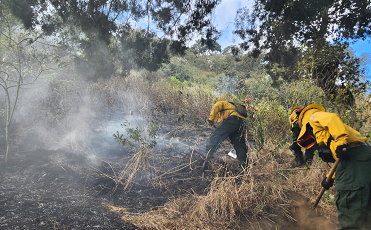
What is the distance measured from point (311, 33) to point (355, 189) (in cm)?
363

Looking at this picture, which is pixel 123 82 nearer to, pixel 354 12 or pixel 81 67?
pixel 81 67

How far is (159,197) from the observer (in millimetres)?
3941

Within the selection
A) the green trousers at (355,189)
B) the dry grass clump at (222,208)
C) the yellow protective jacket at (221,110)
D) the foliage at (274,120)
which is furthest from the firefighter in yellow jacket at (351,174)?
the foliage at (274,120)

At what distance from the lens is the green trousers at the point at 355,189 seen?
7.92 ft

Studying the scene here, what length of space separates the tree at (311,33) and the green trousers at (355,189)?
2.18m

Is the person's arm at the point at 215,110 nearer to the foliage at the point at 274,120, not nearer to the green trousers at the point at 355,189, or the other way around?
the foliage at the point at 274,120

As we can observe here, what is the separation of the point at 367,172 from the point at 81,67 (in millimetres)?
6547

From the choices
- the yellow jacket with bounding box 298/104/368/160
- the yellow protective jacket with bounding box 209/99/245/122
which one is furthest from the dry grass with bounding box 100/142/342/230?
the yellow protective jacket with bounding box 209/99/245/122

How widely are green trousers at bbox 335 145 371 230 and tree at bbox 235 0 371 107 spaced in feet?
7.14

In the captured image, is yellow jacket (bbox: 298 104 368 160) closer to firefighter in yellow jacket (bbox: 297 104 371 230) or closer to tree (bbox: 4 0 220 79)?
firefighter in yellow jacket (bbox: 297 104 371 230)

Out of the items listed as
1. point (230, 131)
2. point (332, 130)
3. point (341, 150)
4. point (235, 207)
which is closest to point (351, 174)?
point (341, 150)

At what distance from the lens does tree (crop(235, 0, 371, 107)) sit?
4.45m

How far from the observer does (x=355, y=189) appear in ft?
7.95

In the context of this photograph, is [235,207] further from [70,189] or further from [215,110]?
[70,189]
